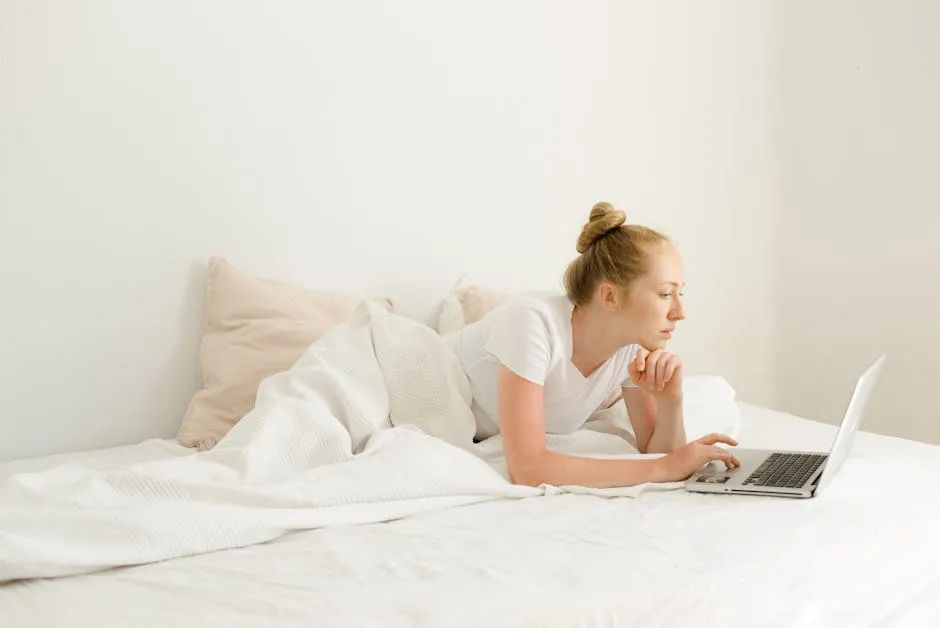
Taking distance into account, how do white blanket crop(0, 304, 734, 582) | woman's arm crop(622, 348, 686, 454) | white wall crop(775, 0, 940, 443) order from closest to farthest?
white blanket crop(0, 304, 734, 582) < woman's arm crop(622, 348, 686, 454) < white wall crop(775, 0, 940, 443)

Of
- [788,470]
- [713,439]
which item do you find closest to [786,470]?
[788,470]

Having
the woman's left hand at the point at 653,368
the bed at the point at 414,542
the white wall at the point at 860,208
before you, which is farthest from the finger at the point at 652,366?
the white wall at the point at 860,208

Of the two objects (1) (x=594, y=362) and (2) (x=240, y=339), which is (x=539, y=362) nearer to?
(1) (x=594, y=362)

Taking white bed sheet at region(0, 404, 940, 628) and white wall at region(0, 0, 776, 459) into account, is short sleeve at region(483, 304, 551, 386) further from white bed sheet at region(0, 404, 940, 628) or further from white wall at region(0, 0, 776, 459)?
white wall at region(0, 0, 776, 459)

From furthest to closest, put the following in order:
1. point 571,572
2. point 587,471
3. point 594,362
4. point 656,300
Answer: point 594,362 → point 656,300 → point 587,471 → point 571,572

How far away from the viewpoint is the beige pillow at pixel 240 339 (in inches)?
84.5

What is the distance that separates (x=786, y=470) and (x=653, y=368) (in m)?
0.27

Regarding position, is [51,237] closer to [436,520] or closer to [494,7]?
[436,520]

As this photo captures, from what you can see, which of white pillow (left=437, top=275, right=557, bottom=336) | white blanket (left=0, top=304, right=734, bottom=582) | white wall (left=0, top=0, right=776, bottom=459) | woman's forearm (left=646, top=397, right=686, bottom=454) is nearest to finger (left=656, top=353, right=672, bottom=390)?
woman's forearm (left=646, top=397, right=686, bottom=454)

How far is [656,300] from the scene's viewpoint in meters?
1.83

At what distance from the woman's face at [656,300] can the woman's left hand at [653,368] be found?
0.03m

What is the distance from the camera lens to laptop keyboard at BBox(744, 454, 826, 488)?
165 cm

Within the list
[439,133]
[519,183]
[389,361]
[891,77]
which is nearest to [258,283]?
[389,361]

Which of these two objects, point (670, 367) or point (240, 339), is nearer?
point (670, 367)
